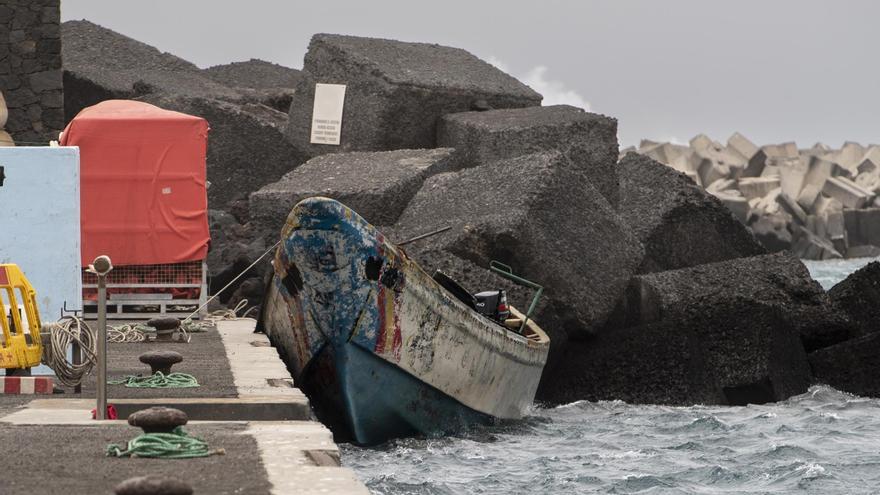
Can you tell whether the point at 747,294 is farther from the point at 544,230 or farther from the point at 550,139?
the point at 550,139

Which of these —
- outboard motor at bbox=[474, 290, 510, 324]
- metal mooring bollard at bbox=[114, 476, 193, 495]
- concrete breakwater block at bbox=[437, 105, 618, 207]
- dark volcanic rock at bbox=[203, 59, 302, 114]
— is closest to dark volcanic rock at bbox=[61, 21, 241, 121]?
dark volcanic rock at bbox=[203, 59, 302, 114]

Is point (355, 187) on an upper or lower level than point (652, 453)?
upper

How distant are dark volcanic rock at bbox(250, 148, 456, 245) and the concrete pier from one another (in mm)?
6223

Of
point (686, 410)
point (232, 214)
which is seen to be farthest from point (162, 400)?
point (232, 214)

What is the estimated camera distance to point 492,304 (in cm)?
1473

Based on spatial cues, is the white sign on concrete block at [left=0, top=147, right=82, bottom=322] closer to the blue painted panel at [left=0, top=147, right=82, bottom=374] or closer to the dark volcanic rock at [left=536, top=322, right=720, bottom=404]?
the blue painted panel at [left=0, top=147, right=82, bottom=374]

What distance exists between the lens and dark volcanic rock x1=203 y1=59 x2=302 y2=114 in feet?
98.4

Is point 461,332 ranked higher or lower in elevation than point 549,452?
higher

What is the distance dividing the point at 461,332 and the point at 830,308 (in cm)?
554

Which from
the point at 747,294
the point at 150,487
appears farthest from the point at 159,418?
the point at 747,294

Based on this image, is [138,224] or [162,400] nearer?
[162,400]

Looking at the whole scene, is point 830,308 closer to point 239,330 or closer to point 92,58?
point 239,330

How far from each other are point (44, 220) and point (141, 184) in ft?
14.0

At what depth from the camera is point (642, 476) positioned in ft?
43.5
